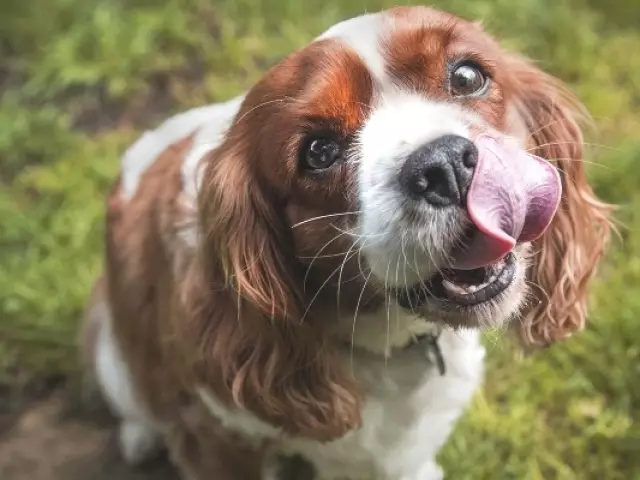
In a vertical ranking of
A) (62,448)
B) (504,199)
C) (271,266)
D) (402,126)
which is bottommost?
(62,448)

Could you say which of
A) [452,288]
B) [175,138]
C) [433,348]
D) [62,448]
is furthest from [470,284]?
[62,448]

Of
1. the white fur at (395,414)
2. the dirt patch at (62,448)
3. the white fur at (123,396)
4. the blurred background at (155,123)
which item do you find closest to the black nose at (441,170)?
the white fur at (395,414)

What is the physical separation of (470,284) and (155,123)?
2455 mm

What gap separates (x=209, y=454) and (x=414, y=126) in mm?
1230

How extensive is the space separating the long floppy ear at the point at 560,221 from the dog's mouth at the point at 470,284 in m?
0.42

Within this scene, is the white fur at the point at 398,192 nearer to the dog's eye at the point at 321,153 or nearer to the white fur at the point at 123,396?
the dog's eye at the point at 321,153

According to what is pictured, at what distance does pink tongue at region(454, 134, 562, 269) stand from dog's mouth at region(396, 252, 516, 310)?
0.08m

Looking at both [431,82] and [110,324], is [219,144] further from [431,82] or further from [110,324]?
[110,324]

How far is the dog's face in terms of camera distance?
1.86 metres

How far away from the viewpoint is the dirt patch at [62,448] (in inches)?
125

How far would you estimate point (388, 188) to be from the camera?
6.27 ft

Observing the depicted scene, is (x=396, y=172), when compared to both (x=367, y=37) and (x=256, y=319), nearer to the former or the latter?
(x=367, y=37)

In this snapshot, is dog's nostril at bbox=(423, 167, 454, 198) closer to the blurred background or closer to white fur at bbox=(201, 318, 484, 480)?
white fur at bbox=(201, 318, 484, 480)

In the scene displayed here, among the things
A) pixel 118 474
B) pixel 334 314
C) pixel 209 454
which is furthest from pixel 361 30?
pixel 118 474
